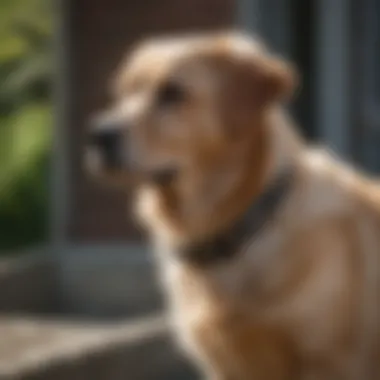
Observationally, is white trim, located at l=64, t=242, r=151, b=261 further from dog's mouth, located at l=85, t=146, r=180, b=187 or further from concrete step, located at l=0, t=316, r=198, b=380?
dog's mouth, located at l=85, t=146, r=180, b=187

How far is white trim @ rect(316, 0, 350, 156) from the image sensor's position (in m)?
8.78

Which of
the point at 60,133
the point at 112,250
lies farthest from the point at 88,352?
the point at 60,133

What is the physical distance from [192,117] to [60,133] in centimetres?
542

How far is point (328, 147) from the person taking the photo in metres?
8.73

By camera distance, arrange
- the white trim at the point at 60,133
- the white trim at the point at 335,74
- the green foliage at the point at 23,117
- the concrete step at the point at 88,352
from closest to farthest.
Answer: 1. the concrete step at the point at 88,352
2. the white trim at the point at 335,74
3. the white trim at the point at 60,133
4. the green foliage at the point at 23,117

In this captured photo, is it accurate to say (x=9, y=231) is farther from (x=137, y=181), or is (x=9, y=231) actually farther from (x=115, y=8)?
(x=137, y=181)

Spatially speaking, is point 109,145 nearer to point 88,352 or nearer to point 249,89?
point 249,89

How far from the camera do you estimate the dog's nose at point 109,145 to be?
14.9 ft

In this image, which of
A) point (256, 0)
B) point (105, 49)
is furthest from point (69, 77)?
point (256, 0)

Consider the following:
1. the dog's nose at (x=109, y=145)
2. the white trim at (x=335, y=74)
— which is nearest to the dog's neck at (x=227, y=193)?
the dog's nose at (x=109, y=145)

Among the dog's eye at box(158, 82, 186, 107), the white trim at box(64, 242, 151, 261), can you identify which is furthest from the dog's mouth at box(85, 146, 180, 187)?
the white trim at box(64, 242, 151, 261)

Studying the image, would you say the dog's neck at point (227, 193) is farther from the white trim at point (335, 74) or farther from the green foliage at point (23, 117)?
the green foliage at point (23, 117)

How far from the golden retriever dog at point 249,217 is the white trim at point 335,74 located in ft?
13.4

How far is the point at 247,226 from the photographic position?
4.58m
